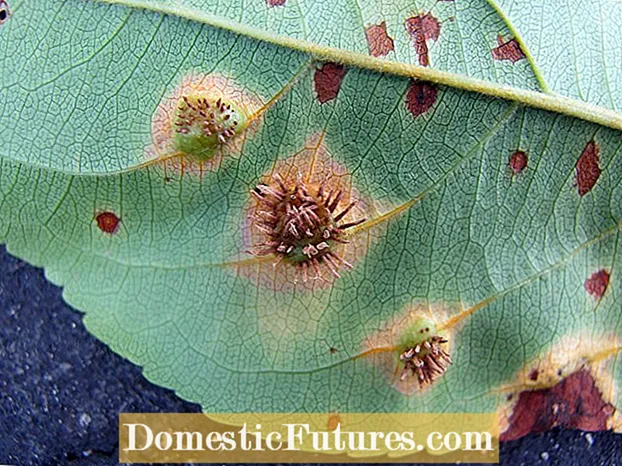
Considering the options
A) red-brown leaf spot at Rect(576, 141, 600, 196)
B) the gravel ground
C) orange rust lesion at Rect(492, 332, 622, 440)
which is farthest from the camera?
the gravel ground

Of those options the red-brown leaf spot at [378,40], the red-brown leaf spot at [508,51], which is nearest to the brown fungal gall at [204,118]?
the red-brown leaf spot at [378,40]

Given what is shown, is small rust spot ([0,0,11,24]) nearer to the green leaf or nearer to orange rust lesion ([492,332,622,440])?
the green leaf

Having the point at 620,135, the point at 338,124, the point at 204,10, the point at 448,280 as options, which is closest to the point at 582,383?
the point at 448,280

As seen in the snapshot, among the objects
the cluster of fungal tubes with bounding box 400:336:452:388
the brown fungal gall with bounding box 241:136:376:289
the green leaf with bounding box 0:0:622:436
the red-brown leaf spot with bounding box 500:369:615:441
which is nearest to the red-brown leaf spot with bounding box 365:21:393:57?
the green leaf with bounding box 0:0:622:436

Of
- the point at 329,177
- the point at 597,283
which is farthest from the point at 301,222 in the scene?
the point at 597,283

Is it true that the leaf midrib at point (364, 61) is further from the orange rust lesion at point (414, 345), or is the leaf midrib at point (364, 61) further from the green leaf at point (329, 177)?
the orange rust lesion at point (414, 345)
